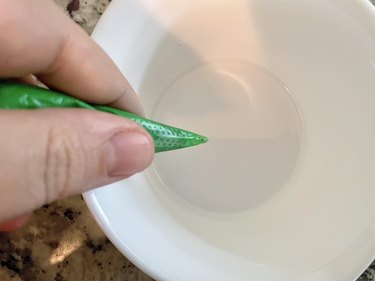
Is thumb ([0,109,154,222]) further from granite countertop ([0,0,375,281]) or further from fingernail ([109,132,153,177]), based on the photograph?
granite countertop ([0,0,375,281])

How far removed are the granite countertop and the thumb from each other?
0.78 ft

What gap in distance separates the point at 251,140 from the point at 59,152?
1.10 ft

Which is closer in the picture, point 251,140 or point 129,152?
point 129,152

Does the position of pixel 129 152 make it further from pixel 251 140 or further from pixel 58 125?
pixel 251 140

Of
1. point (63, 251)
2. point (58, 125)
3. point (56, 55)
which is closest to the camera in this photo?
point (58, 125)

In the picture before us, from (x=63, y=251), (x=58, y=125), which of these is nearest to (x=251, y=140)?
(x=63, y=251)

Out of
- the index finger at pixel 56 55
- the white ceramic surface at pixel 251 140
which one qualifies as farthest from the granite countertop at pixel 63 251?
the index finger at pixel 56 55

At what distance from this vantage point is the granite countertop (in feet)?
2.12

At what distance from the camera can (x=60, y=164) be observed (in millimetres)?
393

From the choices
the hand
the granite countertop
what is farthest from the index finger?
the granite countertop

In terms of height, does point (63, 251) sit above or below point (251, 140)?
below

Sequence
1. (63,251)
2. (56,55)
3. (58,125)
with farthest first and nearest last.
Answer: (63,251) < (56,55) < (58,125)

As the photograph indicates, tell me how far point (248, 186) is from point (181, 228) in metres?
0.13

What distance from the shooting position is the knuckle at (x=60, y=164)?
0.38 metres
